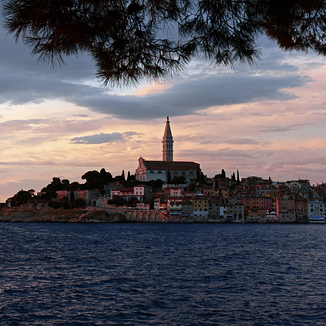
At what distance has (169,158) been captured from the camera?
164250mm

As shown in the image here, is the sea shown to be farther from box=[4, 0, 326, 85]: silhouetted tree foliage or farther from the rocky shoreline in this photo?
the rocky shoreline

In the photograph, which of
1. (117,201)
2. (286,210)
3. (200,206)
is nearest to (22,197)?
(117,201)

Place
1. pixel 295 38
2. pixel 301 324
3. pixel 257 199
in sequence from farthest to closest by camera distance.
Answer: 1. pixel 257 199
2. pixel 301 324
3. pixel 295 38

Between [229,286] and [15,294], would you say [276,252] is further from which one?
[15,294]

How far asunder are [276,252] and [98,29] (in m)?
38.9

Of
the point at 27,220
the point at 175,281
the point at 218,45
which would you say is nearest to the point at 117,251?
the point at 175,281

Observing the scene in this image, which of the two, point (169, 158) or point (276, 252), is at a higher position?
point (169, 158)

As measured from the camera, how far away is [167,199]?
12475 cm

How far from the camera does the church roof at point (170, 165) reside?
5753 inches

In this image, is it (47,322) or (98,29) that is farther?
(47,322)

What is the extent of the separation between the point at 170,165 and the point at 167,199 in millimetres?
25803

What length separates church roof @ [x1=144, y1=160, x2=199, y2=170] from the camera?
146m

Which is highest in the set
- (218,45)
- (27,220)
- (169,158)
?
(169,158)

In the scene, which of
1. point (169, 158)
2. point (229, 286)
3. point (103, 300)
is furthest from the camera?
point (169, 158)
